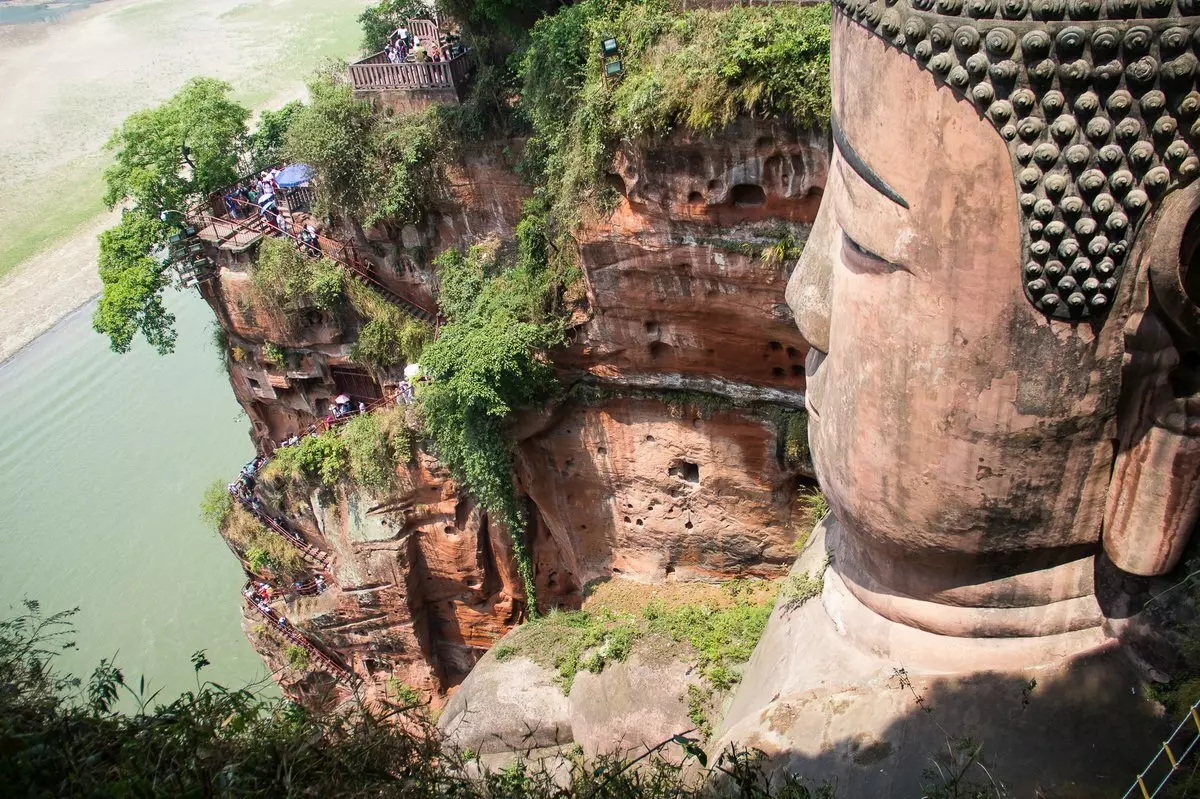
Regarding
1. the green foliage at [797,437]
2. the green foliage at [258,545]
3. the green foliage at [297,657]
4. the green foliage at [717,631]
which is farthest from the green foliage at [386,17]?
the green foliage at [717,631]

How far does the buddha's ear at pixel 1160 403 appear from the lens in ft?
16.6

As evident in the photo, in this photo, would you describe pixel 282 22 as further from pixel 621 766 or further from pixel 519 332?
pixel 621 766

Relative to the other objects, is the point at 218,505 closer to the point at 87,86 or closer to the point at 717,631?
the point at 717,631

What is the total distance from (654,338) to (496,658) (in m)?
4.74

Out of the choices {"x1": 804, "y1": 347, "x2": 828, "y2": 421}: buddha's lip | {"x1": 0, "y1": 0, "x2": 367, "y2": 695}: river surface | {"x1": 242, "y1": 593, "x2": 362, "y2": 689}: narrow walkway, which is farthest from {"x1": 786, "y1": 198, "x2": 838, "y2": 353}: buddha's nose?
{"x1": 242, "y1": 593, "x2": 362, "y2": 689}: narrow walkway

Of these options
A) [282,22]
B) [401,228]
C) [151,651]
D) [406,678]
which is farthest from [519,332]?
[282,22]

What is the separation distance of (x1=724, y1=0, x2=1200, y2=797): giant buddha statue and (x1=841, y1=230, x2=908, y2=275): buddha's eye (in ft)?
0.08

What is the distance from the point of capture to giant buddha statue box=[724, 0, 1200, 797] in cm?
496

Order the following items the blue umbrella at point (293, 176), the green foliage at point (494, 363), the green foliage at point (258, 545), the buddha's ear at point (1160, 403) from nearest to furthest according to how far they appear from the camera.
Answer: the buddha's ear at point (1160, 403)
the green foliage at point (494, 363)
the blue umbrella at point (293, 176)
the green foliage at point (258, 545)

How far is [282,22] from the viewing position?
46.7m

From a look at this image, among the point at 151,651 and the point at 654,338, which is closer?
the point at 654,338

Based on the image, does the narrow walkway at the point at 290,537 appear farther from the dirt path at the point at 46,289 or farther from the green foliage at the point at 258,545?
the dirt path at the point at 46,289

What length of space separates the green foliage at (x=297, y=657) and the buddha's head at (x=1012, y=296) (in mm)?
14504

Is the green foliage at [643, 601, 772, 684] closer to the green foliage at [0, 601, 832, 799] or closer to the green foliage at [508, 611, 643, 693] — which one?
the green foliage at [508, 611, 643, 693]
